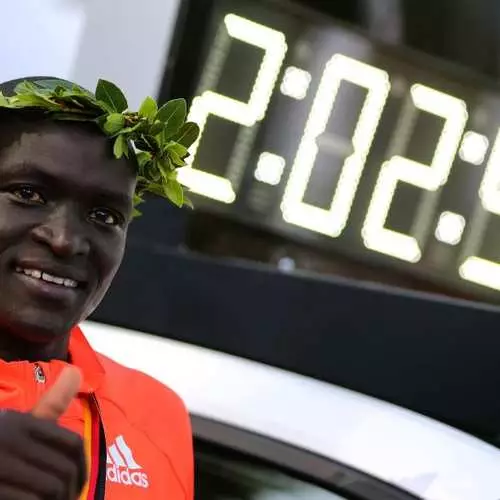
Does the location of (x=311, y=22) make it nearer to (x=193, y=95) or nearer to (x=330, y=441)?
(x=193, y=95)

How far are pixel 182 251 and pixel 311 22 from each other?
0.37 metres

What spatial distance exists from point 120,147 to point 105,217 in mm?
54

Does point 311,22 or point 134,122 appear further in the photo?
point 311,22

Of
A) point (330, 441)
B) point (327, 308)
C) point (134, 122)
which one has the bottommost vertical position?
point (330, 441)

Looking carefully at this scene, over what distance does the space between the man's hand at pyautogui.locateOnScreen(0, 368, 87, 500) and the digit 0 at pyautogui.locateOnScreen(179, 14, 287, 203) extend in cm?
70

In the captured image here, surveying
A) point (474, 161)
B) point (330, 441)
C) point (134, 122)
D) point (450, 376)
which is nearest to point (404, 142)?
point (474, 161)

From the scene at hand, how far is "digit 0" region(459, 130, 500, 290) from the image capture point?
1203mm

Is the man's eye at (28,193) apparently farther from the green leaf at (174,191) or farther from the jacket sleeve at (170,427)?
the jacket sleeve at (170,427)

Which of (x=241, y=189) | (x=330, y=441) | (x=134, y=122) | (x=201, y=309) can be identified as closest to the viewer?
(x=134, y=122)

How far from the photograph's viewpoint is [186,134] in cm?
77

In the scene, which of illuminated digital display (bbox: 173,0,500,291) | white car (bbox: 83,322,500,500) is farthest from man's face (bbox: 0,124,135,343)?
illuminated digital display (bbox: 173,0,500,291)

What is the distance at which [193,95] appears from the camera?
1222mm

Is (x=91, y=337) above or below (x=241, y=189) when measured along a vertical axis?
below

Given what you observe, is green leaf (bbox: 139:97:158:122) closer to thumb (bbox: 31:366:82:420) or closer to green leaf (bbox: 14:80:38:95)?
green leaf (bbox: 14:80:38:95)
